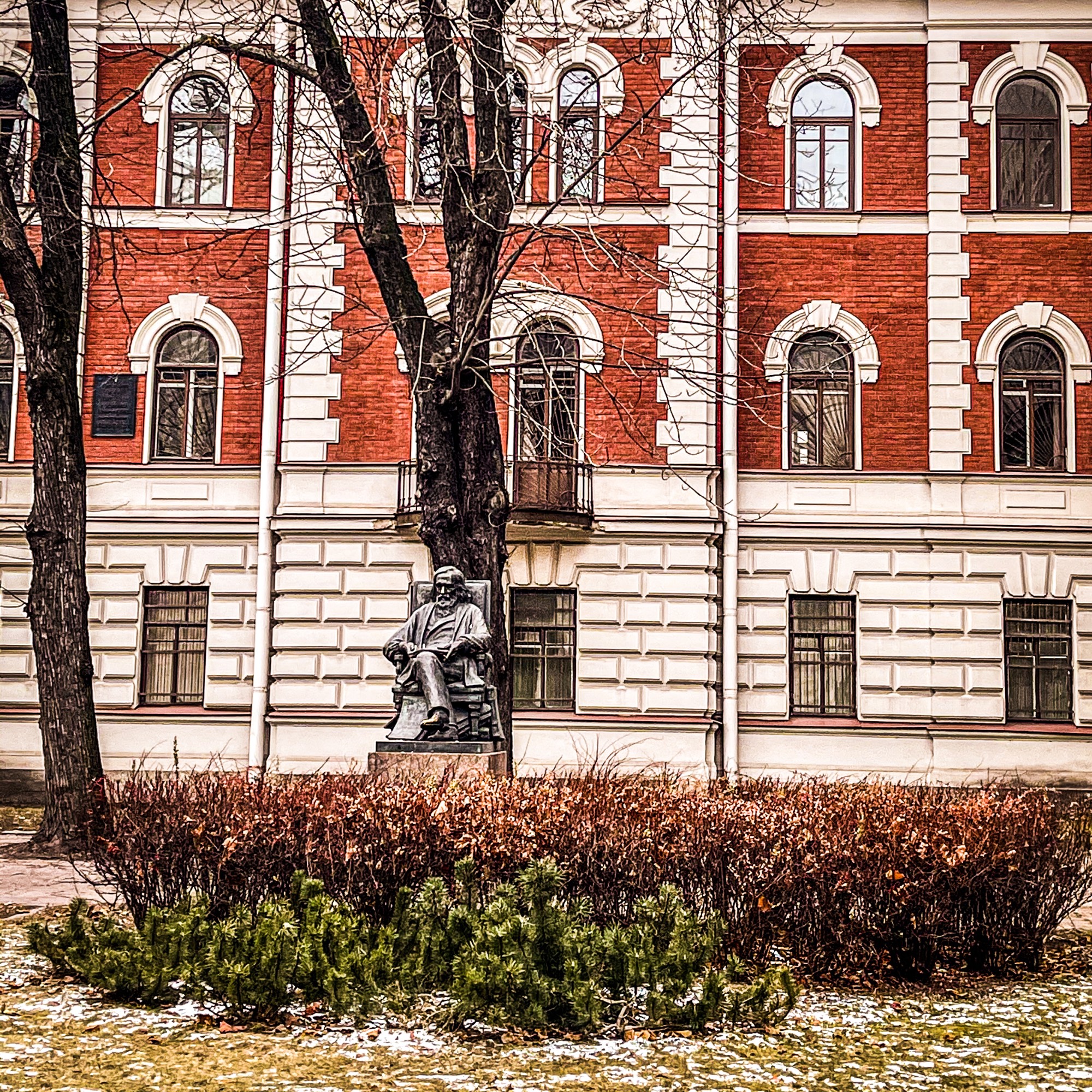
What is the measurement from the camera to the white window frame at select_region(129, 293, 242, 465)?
19.2 m

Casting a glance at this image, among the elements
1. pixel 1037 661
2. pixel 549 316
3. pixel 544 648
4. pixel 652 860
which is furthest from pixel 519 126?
pixel 652 860

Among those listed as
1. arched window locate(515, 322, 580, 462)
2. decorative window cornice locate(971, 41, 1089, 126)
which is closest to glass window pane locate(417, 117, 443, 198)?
arched window locate(515, 322, 580, 462)

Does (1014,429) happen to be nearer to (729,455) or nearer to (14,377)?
(729,455)

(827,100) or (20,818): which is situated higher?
(827,100)

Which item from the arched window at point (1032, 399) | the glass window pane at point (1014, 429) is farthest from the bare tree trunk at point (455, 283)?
the arched window at point (1032, 399)

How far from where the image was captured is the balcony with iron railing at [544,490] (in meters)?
17.9

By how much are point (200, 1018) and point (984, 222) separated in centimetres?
1635

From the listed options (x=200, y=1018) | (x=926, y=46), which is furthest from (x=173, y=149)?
(x=200, y=1018)

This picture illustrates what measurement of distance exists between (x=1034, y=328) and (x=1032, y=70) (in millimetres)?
3737

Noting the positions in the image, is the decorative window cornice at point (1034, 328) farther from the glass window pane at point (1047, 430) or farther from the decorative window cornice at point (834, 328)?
the decorative window cornice at point (834, 328)

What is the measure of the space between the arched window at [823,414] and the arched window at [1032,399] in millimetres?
2197

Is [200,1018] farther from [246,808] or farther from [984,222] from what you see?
[984,222]

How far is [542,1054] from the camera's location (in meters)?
6.11

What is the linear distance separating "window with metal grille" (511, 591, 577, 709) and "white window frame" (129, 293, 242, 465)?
17.4 feet
